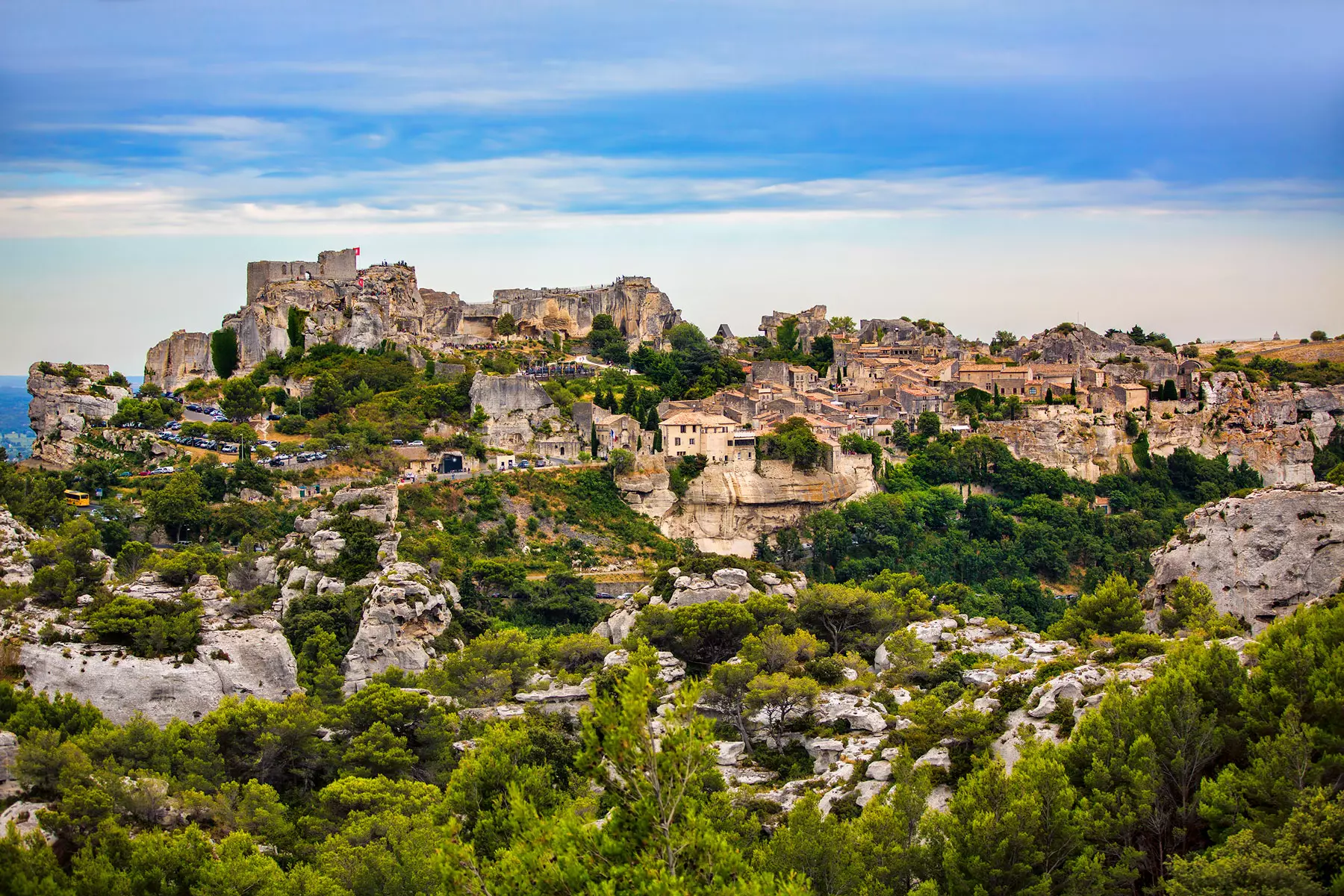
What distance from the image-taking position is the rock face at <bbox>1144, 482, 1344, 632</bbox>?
26.2 m

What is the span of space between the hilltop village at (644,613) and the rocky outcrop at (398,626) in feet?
0.40

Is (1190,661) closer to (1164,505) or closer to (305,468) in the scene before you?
(305,468)

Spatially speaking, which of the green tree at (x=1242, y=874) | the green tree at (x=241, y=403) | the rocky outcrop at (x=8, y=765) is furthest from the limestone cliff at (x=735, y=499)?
the green tree at (x=1242, y=874)

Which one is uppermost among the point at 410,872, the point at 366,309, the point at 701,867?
A: the point at 366,309

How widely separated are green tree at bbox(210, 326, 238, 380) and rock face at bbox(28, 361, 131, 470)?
522 cm

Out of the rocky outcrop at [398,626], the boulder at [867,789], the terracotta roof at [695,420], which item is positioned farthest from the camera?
the terracotta roof at [695,420]

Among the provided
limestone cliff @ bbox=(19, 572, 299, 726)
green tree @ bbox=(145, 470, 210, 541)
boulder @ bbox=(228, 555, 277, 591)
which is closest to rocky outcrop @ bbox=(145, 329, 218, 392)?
green tree @ bbox=(145, 470, 210, 541)

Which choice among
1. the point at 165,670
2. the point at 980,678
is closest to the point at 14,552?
the point at 165,670

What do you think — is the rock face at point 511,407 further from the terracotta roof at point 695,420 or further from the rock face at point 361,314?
the rock face at point 361,314

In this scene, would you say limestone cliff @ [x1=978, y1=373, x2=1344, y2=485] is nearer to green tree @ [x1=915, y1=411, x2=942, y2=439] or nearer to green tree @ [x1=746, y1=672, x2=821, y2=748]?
green tree @ [x1=915, y1=411, x2=942, y2=439]

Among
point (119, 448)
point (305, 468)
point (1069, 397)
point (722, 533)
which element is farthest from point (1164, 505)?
point (119, 448)

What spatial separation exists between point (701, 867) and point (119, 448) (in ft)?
130

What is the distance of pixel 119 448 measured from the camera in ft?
157

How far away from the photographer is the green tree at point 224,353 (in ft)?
189
